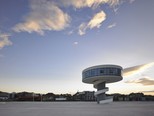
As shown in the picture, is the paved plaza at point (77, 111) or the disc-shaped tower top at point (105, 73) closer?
the paved plaza at point (77, 111)

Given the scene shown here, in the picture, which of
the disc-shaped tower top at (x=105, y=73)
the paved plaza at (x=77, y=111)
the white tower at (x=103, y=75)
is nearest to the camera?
the paved plaza at (x=77, y=111)

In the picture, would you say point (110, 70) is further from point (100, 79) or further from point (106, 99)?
point (106, 99)

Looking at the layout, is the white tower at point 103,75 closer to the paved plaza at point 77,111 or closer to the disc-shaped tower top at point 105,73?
the disc-shaped tower top at point 105,73

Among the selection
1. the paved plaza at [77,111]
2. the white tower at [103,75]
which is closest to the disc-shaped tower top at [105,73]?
the white tower at [103,75]

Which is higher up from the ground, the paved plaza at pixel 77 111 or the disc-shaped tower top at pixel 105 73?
the disc-shaped tower top at pixel 105 73

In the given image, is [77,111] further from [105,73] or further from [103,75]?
[105,73]

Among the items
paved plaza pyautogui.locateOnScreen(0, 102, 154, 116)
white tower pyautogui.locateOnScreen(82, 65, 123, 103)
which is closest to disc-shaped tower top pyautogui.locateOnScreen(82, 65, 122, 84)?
white tower pyautogui.locateOnScreen(82, 65, 123, 103)

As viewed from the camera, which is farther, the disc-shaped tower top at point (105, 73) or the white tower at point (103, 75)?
the disc-shaped tower top at point (105, 73)

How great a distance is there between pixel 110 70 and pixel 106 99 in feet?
46.4

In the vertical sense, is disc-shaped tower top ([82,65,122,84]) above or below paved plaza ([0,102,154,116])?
above

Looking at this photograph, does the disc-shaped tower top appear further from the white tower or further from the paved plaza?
the paved plaza

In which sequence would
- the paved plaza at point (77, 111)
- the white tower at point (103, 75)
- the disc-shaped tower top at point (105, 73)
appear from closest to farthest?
the paved plaza at point (77, 111)
the white tower at point (103, 75)
the disc-shaped tower top at point (105, 73)

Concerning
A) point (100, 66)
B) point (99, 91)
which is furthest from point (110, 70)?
point (99, 91)

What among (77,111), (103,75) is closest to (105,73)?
(103,75)
